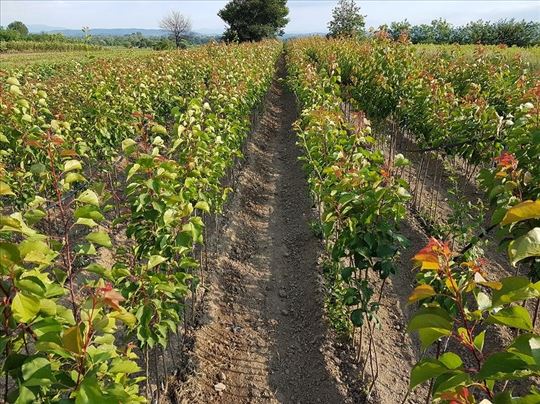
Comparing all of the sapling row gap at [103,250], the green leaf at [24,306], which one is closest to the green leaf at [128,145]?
the sapling row gap at [103,250]

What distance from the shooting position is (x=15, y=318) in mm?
1537

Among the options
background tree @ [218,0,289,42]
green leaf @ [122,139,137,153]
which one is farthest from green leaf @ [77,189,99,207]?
background tree @ [218,0,289,42]

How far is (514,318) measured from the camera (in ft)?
3.99

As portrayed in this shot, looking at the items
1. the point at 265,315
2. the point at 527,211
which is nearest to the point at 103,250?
the point at 265,315

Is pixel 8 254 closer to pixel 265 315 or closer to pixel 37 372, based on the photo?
pixel 37 372

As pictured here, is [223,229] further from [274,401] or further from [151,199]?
[151,199]

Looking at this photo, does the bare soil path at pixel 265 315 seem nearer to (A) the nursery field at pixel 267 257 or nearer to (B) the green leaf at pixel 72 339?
(A) the nursery field at pixel 267 257

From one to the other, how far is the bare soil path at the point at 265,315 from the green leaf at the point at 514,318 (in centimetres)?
322

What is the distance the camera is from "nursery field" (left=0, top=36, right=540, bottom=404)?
150 centimetres

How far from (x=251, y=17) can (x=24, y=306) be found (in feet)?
187

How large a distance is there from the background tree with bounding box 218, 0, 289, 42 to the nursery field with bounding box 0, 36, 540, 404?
4622 centimetres

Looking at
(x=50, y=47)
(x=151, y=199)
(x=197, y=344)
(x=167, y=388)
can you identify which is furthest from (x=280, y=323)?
(x=50, y=47)

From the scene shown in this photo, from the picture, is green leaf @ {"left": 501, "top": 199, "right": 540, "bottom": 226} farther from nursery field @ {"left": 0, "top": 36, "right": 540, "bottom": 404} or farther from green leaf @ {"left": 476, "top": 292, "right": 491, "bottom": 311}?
green leaf @ {"left": 476, "top": 292, "right": 491, "bottom": 311}

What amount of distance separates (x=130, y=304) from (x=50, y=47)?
2485 inches
